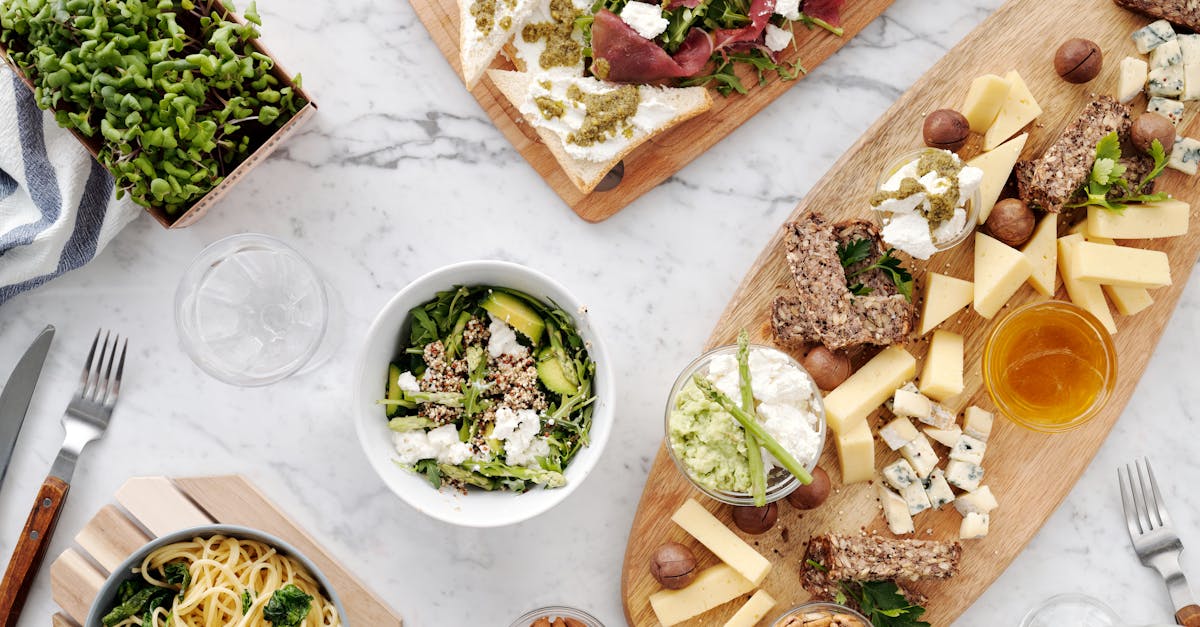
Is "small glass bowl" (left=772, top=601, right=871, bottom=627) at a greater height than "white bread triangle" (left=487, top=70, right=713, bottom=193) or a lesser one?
lesser

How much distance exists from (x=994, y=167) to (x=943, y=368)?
63cm

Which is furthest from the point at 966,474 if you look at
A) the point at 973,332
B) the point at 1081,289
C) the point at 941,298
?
the point at 1081,289

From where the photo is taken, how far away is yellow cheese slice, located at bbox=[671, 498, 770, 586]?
2.70 metres

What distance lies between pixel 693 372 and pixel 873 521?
2.47 ft

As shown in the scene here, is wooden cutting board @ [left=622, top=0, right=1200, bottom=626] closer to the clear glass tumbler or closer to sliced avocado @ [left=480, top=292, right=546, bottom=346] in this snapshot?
sliced avocado @ [left=480, top=292, right=546, bottom=346]

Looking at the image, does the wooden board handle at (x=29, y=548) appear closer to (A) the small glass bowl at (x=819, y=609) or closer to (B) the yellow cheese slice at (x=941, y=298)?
(A) the small glass bowl at (x=819, y=609)

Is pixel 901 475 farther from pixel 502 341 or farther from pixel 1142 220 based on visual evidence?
pixel 502 341

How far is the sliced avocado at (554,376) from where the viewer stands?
8.65 ft

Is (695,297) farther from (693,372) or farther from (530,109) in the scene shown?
(530,109)

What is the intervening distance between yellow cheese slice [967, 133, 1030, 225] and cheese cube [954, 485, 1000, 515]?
0.83 m

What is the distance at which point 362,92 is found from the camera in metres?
2.93

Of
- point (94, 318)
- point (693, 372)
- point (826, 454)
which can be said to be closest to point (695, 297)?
→ point (693, 372)

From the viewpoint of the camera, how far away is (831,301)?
2682 millimetres

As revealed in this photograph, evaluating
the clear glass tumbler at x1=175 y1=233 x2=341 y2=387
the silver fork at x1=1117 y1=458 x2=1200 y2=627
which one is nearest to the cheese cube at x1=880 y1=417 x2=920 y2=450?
the silver fork at x1=1117 y1=458 x2=1200 y2=627
